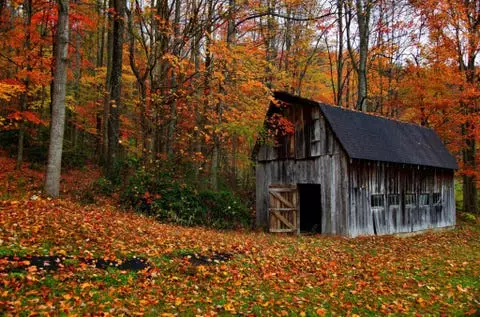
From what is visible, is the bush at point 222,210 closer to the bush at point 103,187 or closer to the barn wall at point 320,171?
the barn wall at point 320,171

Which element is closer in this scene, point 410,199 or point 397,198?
point 397,198

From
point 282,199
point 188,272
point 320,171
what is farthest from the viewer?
point 282,199

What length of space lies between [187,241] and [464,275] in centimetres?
812

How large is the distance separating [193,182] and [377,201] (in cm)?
908

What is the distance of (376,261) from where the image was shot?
11.6 m

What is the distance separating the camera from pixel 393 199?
18.6 metres

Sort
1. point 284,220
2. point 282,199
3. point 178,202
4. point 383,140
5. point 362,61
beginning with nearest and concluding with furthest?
point 178,202
point 284,220
point 282,199
point 383,140
point 362,61

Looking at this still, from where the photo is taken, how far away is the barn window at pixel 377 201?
686 inches

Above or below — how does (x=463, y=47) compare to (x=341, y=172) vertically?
above

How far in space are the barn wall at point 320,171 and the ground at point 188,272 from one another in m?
2.77

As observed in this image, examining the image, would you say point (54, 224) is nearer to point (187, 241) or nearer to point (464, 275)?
point (187, 241)

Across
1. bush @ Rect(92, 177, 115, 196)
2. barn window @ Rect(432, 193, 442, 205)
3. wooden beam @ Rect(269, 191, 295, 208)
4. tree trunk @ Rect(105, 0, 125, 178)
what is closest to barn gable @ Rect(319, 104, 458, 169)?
barn window @ Rect(432, 193, 442, 205)

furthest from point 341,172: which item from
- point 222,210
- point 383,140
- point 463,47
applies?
point 463,47

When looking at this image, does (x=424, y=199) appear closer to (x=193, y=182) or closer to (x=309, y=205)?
(x=309, y=205)
